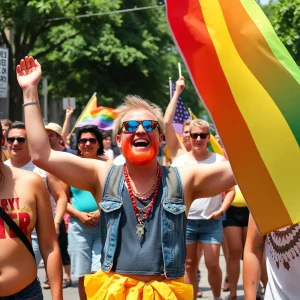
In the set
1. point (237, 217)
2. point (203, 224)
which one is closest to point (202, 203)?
point (203, 224)

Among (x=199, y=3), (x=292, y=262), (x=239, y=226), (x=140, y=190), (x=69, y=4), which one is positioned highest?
(x=69, y=4)

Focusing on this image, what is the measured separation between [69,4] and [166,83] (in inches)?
443

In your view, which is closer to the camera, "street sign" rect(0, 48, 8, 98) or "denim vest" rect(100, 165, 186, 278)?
"denim vest" rect(100, 165, 186, 278)

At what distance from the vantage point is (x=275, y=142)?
12.4 feet

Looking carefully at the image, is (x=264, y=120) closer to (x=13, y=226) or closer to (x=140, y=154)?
(x=140, y=154)

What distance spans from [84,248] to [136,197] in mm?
3497

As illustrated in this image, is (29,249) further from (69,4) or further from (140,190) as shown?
(69,4)

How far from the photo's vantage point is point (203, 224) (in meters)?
8.93

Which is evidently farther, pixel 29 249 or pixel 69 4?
pixel 69 4

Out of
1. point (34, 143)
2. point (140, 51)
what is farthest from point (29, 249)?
point (140, 51)

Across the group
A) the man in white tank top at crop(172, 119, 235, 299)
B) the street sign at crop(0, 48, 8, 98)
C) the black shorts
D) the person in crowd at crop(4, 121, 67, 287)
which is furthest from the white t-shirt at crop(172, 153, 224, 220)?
the street sign at crop(0, 48, 8, 98)

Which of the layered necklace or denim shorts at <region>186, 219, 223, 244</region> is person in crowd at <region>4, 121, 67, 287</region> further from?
the layered necklace

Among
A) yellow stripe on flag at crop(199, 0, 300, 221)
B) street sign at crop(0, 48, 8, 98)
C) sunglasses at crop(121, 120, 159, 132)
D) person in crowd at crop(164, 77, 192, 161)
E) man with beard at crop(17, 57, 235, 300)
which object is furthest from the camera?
street sign at crop(0, 48, 8, 98)

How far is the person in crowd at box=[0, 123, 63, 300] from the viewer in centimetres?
452
